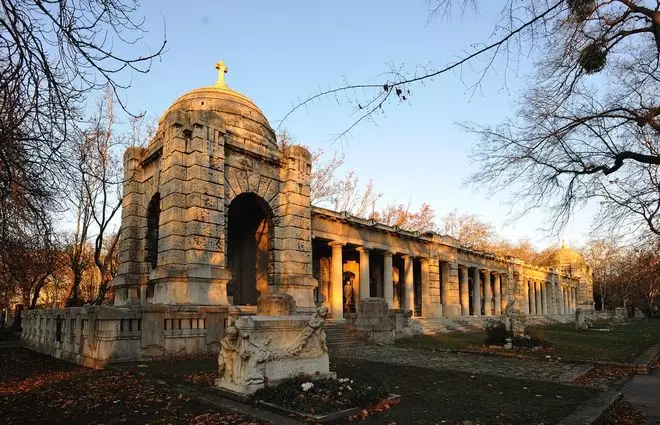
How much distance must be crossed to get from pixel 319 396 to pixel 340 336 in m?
12.6

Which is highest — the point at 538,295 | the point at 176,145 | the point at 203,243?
the point at 176,145

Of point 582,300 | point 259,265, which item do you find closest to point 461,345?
point 259,265

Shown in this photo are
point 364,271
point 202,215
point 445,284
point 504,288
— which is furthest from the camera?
point 504,288

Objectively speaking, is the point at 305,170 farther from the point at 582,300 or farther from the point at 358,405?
the point at 582,300

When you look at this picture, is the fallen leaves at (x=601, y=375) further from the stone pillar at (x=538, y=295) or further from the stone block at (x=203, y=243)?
the stone pillar at (x=538, y=295)

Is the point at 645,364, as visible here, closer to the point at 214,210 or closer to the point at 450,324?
the point at 214,210

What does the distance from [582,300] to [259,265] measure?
241 ft

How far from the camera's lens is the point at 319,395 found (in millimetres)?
7250

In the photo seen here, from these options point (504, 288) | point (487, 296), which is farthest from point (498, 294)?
point (487, 296)

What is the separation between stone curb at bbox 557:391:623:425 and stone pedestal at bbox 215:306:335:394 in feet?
13.3

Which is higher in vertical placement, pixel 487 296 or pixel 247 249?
pixel 247 249

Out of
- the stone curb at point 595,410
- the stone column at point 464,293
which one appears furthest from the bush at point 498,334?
the stone column at point 464,293

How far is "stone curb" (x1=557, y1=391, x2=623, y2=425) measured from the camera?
21.0 ft

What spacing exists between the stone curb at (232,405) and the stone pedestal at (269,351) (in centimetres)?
32
